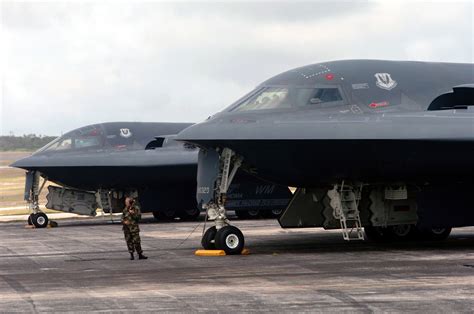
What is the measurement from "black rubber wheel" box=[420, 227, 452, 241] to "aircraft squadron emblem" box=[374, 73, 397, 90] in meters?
4.07

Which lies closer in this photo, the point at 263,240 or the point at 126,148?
the point at 263,240

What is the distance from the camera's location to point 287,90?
19641 millimetres

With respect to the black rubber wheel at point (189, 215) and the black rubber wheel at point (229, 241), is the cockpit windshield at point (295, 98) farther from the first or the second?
the black rubber wheel at point (189, 215)

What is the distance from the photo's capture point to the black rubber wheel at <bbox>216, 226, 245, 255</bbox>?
18938mm

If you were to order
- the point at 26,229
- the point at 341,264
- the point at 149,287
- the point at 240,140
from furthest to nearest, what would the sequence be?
the point at 26,229 → the point at 240,140 → the point at 341,264 → the point at 149,287

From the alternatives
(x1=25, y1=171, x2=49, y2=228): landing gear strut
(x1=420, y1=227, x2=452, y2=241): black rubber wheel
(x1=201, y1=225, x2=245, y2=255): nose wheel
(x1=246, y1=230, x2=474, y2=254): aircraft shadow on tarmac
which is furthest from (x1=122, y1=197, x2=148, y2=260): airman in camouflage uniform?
(x1=25, y1=171, x2=49, y2=228): landing gear strut

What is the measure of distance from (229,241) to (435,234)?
19.3ft

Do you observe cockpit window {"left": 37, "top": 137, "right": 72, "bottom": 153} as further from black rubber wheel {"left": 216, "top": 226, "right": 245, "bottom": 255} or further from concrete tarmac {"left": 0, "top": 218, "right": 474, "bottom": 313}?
black rubber wheel {"left": 216, "top": 226, "right": 245, "bottom": 255}

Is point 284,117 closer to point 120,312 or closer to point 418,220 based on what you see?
point 418,220

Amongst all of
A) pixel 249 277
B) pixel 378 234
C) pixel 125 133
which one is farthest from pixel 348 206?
pixel 125 133

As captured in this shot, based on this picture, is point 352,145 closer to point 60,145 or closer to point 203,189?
point 203,189

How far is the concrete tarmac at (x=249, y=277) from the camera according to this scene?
11.8 metres

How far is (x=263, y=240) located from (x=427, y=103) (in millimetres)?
5978

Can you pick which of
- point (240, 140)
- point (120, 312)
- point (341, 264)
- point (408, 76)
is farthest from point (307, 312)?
point (408, 76)
